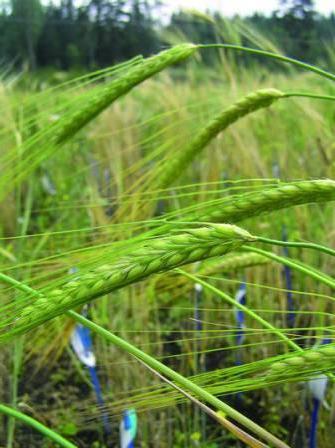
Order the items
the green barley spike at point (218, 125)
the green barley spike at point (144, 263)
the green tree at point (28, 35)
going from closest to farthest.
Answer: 1. the green barley spike at point (144, 263)
2. the green barley spike at point (218, 125)
3. the green tree at point (28, 35)

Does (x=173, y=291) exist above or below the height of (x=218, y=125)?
below

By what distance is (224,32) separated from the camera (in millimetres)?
2408

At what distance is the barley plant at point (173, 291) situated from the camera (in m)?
0.50

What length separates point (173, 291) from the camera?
56.7 inches

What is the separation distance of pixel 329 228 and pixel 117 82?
646mm

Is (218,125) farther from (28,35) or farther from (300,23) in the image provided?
(28,35)

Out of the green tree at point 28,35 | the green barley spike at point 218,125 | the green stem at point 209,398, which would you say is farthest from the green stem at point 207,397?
the green tree at point 28,35

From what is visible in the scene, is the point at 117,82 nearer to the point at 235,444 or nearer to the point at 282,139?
the point at 235,444

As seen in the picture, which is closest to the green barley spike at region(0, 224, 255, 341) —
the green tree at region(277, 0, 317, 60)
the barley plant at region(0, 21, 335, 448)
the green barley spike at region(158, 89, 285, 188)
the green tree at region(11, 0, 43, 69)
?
the barley plant at region(0, 21, 335, 448)

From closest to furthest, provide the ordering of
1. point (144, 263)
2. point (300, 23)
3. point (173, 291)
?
point (144, 263), point (173, 291), point (300, 23)

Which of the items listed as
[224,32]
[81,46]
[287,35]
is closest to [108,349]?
[224,32]

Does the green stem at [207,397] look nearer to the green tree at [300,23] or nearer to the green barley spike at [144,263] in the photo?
the green barley spike at [144,263]

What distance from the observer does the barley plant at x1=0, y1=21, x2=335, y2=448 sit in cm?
50

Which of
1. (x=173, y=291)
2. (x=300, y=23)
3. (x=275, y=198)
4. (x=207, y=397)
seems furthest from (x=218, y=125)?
(x=300, y=23)
